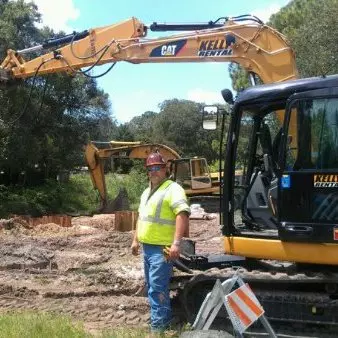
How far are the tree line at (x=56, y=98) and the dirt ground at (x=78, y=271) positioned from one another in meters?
6.83

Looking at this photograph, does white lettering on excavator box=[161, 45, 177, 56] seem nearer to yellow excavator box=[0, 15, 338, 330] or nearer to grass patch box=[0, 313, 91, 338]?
yellow excavator box=[0, 15, 338, 330]

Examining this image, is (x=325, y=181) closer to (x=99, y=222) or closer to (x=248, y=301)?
(x=248, y=301)

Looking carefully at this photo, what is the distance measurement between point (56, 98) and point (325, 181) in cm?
2447

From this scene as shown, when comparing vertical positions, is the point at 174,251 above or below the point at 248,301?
above

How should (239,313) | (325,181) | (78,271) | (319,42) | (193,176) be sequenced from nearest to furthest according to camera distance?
(239,313) → (325,181) → (78,271) → (193,176) → (319,42)

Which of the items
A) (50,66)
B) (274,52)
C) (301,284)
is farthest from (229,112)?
(50,66)

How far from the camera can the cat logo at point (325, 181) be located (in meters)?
5.41

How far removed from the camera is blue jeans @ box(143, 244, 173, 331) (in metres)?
6.27

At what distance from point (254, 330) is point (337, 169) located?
177cm

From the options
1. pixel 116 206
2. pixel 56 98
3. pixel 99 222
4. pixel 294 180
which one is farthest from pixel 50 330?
pixel 56 98

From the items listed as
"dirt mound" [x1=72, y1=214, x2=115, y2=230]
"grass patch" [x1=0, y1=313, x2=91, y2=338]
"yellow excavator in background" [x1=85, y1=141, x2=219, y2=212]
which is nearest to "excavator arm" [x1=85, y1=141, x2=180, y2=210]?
"yellow excavator in background" [x1=85, y1=141, x2=219, y2=212]

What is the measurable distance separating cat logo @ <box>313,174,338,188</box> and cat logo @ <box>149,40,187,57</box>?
8049 millimetres

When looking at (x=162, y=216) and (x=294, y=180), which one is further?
(x=162, y=216)

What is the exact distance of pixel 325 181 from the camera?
17.9 feet
